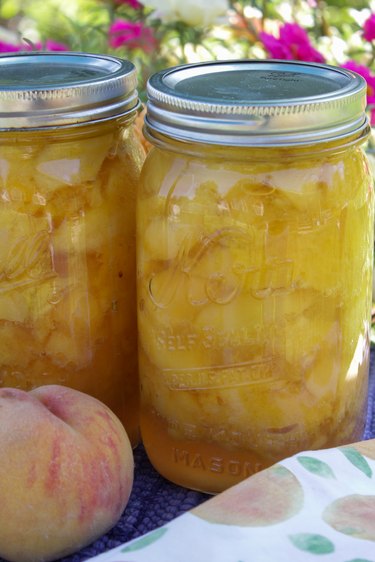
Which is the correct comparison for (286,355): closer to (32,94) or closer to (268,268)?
(268,268)

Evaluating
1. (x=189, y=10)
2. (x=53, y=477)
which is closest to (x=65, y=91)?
(x=53, y=477)

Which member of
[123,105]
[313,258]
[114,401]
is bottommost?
[114,401]

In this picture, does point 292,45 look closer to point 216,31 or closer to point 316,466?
point 216,31

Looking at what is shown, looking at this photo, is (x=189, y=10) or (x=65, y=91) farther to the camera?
(x=189, y=10)

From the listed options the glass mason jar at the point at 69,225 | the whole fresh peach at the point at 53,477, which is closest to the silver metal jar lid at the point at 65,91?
the glass mason jar at the point at 69,225

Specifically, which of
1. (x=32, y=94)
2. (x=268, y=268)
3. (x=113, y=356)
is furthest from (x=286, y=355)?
(x=32, y=94)

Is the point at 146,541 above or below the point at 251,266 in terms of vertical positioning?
below
